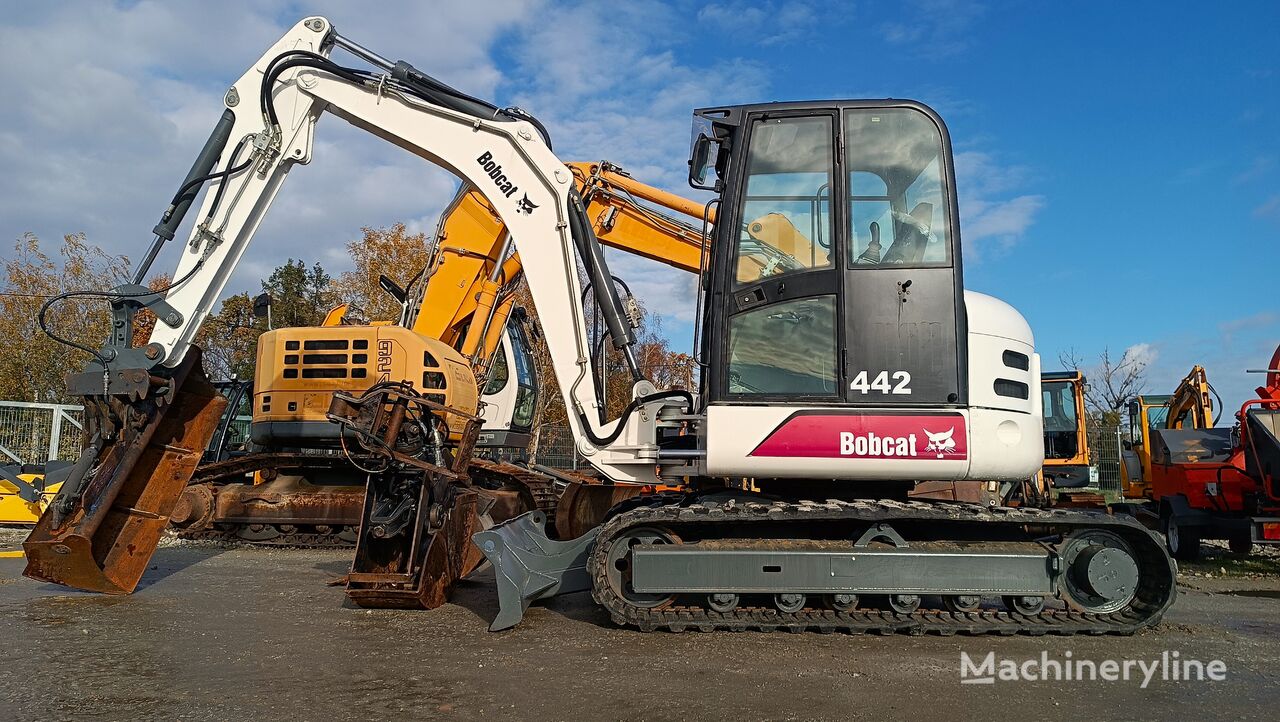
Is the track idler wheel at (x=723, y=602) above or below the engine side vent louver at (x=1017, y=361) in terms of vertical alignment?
below

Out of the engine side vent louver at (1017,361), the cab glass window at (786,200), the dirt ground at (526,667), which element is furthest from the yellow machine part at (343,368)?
the engine side vent louver at (1017,361)

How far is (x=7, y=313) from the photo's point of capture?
28.2 meters

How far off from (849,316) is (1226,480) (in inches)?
276

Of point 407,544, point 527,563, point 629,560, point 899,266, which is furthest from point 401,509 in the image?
point 899,266

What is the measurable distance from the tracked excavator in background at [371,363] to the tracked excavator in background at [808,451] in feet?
9.94

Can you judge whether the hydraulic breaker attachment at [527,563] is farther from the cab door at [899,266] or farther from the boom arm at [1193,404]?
the boom arm at [1193,404]

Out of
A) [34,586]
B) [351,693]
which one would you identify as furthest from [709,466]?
[34,586]

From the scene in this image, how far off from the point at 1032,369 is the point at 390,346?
6370 millimetres

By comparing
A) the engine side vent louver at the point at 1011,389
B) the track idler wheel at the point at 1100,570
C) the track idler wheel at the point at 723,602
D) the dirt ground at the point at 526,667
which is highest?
the engine side vent louver at the point at 1011,389

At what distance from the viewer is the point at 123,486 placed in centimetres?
645

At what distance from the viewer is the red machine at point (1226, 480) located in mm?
8977

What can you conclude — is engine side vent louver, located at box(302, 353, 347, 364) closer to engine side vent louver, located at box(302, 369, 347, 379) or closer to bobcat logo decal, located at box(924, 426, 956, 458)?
engine side vent louver, located at box(302, 369, 347, 379)

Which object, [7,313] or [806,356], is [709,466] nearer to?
[806,356]

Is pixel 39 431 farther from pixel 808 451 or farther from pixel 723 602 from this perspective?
pixel 808 451
